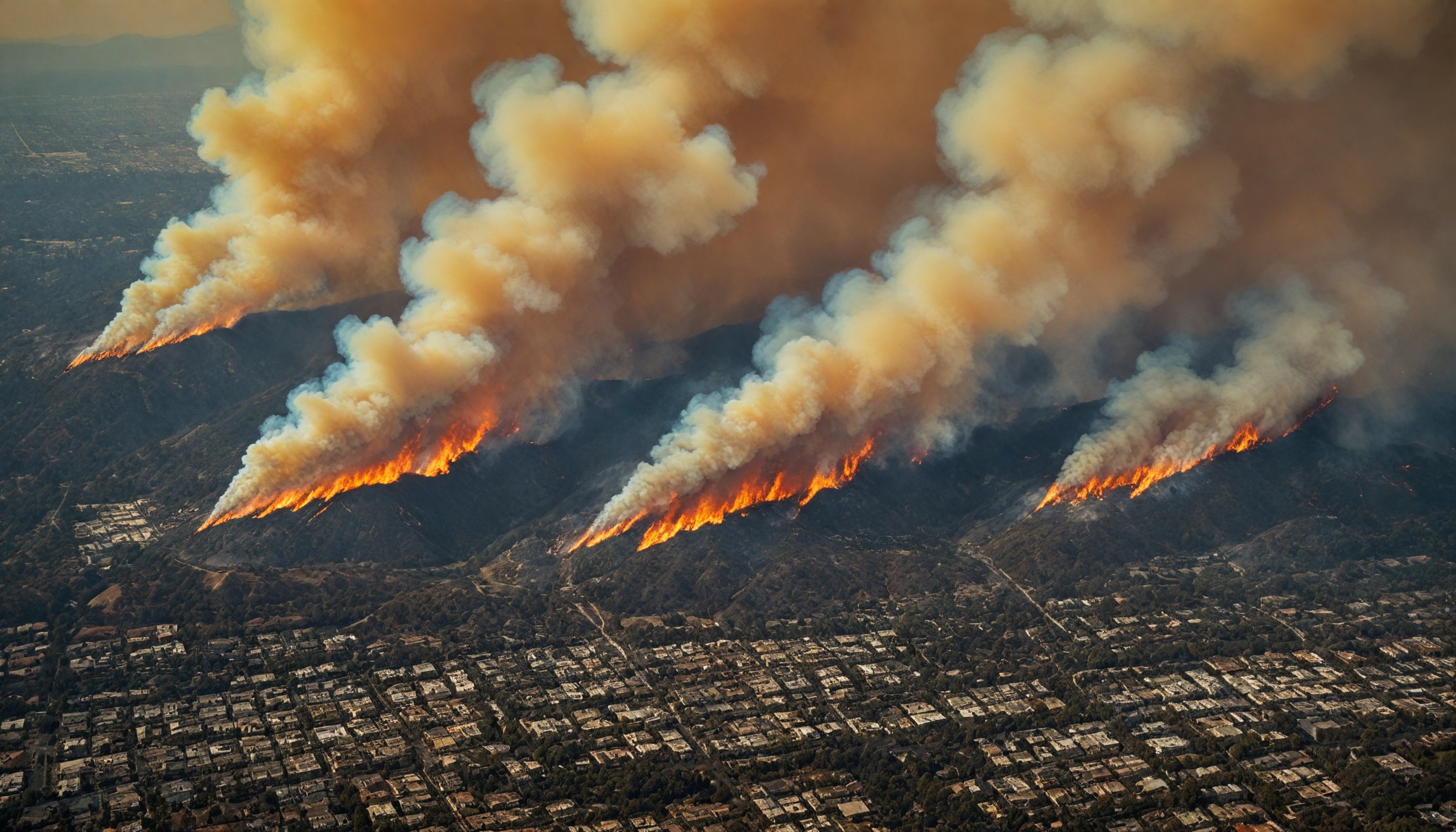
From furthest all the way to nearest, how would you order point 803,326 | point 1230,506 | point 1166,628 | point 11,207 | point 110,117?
point 110,117 < point 11,207 < point 803,326 < point 1230,506 < point 1166,628

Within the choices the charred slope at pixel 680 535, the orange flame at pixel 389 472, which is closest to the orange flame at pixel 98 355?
the charred slope at pixel 680 535

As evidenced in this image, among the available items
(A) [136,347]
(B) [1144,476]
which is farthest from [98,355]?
(B) [1144,476]

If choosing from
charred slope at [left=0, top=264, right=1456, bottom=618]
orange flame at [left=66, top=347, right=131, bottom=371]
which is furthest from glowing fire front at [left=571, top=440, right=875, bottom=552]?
orange flame at [left=66, top=347, right=131, bottom=371]

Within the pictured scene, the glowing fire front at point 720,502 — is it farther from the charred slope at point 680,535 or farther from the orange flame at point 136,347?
the orange flame at point 136,347

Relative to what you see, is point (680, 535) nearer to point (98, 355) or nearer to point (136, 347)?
point (136, 347)

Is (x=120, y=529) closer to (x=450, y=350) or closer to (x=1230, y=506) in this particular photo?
(x=450, y=350)

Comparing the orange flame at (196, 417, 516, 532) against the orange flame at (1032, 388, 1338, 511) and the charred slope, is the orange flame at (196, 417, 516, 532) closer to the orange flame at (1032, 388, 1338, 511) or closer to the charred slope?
the charred slope

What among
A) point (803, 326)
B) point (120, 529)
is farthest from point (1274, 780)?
point (120, 529)
